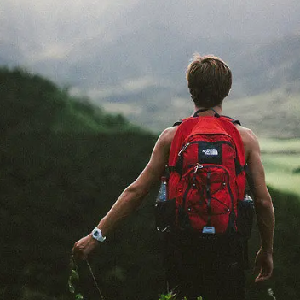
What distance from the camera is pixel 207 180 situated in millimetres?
2617

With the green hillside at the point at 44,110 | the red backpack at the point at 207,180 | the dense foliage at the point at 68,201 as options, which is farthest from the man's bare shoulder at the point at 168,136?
the green hillside at the point at 44,110

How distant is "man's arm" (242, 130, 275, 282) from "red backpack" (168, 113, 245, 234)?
0.15 meters

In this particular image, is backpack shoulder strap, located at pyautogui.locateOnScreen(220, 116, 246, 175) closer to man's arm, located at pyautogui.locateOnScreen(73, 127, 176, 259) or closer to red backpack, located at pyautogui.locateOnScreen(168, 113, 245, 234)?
red backpack, located at pyautogui.locateOnScreen(168, 113, 245, 234)

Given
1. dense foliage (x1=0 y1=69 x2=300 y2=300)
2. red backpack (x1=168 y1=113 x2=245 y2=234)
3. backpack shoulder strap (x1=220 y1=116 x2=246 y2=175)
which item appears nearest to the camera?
red backpack (x1=168 y1=113 x2=245 y2=234)

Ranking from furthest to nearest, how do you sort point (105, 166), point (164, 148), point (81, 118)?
point (81, 118) < point (105, 166) < point (164, 148)

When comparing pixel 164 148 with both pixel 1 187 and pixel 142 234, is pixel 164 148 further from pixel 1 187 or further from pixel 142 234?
pixel 1 187

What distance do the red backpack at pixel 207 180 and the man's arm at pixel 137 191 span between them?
0.17 meters

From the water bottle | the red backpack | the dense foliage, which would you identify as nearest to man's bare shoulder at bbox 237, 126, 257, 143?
the red backpack

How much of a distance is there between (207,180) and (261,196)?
0.52 m

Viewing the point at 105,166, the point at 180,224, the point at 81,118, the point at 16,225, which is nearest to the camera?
the point at 180,224

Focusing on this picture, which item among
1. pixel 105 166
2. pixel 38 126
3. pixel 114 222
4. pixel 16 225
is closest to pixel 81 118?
pixel 38 126

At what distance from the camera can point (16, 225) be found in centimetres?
543

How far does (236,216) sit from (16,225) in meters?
3.43

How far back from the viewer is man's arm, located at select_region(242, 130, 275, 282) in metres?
2.92
